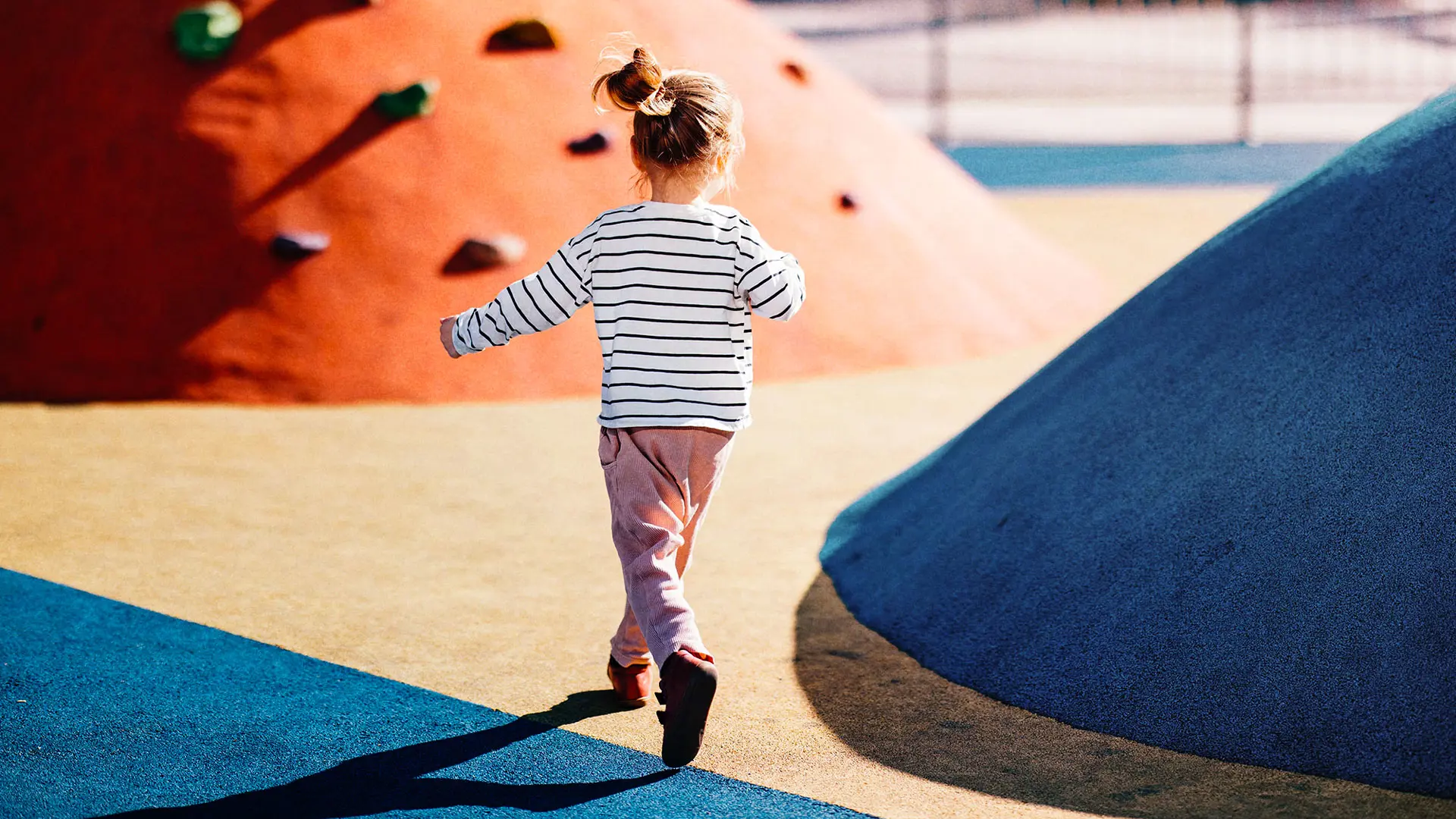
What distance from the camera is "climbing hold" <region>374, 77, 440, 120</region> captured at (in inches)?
338

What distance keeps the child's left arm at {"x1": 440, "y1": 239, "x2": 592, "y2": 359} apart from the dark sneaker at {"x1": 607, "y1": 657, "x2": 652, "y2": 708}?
86cm

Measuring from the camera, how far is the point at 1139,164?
18.6 m

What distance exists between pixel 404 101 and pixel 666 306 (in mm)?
5367

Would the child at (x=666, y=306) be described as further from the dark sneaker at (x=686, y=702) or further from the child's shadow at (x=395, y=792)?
the child's shadow at (x=395, y=792)

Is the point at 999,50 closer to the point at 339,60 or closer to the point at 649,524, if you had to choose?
the point at 339,60

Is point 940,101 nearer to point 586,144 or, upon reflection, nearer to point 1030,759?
point 586,144

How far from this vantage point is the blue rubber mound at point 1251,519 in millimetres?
3557

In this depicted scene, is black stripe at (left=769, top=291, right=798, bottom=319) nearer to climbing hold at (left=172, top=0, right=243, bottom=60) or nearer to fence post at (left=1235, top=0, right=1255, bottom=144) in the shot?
climbing hold at (left=172, top=0, right=243, bottom=60)

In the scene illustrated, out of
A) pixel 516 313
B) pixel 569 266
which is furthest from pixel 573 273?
pixel 516 313

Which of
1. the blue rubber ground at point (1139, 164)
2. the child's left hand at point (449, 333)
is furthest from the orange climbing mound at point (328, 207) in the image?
the blue rubber ground at point (1139, 164)

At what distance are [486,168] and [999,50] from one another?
2292cm

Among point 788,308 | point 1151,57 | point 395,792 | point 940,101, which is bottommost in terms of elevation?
point 1151,57

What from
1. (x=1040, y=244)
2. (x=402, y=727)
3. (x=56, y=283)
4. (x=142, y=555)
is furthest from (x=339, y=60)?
(x=402, y=727)

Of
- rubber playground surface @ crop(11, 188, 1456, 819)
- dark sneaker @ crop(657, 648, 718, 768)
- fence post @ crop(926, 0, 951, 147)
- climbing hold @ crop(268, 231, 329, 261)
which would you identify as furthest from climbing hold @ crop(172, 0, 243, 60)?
fence post @ crop(926, 0, 951, 147)
